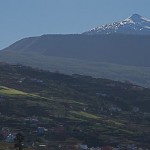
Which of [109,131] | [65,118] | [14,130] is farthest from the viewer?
[65,118]

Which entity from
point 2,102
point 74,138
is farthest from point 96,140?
point 2,102

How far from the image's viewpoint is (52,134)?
15962 centimetres

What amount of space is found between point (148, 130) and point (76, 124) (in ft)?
76.5

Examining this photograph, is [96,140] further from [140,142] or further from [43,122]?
[43,122]

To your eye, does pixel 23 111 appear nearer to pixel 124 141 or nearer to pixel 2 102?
pixel 2 102

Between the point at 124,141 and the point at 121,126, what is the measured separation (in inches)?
910

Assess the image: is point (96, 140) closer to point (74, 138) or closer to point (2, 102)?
point (74, 138)

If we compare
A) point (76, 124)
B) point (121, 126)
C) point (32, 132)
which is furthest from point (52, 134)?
point (121, 126)

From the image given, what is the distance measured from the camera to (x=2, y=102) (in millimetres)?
193875

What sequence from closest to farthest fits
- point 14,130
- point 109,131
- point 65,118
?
point 14,130 < point 109,131 < point 65,118

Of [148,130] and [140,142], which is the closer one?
[140,142]

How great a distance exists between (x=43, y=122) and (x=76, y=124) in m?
10.3

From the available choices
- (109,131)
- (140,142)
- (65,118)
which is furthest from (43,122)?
(140,142)

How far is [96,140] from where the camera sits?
157875 millimetres
